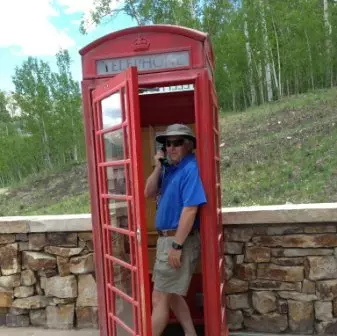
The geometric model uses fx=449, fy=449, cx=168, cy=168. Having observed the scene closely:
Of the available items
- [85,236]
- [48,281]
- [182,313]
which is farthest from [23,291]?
[182,313]

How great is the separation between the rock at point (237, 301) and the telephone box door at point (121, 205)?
110 centimetres

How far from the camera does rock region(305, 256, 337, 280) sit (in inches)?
146

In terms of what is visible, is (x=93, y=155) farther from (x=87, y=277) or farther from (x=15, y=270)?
(x=15, y=270)

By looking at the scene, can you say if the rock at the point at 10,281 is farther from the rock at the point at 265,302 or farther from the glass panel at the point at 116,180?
the rock at the point at 265,302

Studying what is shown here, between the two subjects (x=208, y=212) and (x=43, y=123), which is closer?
(x=208, y=212)

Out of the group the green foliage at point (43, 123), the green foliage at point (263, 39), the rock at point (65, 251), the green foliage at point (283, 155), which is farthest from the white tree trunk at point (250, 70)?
the rock at point (65, 251)

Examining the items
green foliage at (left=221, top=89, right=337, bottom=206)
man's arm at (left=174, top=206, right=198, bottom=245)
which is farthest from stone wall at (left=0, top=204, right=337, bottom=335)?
green foliage at (left=221, top=89, right=337, bottom=206)

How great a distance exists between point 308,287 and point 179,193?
1536 mm

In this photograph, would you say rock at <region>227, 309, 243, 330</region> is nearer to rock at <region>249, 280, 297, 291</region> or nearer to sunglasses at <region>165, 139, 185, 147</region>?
rock at <region>249, 280, 297, 291</region>

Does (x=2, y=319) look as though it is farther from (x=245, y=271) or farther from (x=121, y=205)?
(x=245, y=271)

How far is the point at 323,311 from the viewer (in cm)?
374

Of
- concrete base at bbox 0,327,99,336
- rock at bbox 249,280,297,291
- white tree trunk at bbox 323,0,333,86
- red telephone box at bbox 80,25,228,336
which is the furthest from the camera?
white tree trunk at bbox 323,0,333,86

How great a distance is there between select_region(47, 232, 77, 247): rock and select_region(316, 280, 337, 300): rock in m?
2.19

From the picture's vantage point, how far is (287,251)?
377 cm
